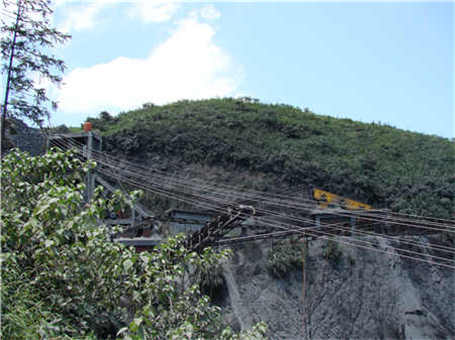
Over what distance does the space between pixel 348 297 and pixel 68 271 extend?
10415 millimetres

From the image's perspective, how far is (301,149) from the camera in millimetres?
25172

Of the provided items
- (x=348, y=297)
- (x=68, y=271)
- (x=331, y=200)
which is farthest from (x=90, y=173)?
(x=68, y=271)

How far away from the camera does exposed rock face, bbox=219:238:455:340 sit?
12.6 m

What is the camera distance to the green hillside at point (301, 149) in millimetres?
22219

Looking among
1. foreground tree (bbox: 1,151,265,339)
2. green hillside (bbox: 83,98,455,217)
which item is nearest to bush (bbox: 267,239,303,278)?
green hillside (bbox: 83,98,455,217)

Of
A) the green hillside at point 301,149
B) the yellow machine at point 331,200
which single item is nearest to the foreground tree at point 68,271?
the yellow machine at point 331,200

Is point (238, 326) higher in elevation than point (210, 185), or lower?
lower

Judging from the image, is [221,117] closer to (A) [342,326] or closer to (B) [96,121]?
(B) [96,121]

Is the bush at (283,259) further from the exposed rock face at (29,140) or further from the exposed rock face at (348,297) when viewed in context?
the exposed rock face at (29,140)

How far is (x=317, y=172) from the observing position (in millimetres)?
22797

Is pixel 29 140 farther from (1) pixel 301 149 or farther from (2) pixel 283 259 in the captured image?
(1) pixel 301 149

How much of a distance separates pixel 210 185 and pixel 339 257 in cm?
948

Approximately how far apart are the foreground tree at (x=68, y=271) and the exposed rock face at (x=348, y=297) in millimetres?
7744

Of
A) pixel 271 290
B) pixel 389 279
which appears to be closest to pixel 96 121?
pixel 271 290
